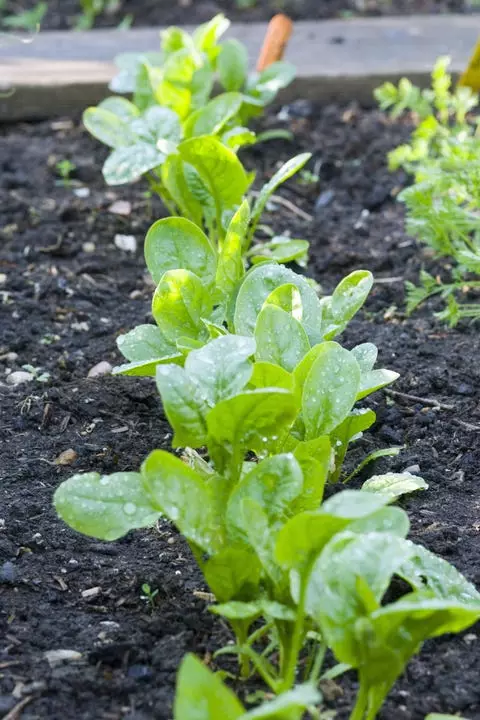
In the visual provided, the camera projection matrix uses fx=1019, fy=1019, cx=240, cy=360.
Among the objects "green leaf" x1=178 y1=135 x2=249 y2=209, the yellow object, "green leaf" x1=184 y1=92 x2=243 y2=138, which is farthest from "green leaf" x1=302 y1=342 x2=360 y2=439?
the yellow object

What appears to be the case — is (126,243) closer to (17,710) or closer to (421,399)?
(421,399)

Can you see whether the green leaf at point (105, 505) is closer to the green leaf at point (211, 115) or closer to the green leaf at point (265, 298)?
the green leaf at point (265, 298)

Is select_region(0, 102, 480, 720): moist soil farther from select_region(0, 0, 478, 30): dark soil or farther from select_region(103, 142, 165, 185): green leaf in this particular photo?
select_region(0, 0, 478, 30): dark soil

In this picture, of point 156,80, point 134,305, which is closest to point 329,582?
point 134,305

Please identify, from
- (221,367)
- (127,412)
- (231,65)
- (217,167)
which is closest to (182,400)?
(221,367)

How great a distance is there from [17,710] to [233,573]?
362 millimetres

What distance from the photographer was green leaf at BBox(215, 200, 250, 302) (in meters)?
1.97

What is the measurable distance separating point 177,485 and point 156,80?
1.88 metres

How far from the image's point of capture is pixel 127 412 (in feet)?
7.32

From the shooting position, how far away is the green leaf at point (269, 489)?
147cm

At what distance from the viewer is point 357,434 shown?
78.3 inches

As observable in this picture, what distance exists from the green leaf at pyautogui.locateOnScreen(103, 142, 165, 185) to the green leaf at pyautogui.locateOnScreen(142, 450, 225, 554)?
118cm

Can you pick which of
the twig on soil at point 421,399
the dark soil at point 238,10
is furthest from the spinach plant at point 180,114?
the dark soil at point 238,10

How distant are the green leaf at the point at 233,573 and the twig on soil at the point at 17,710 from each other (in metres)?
0.31
